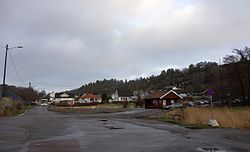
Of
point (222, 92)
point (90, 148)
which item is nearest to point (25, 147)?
point (90, 148)

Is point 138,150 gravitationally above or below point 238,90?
below

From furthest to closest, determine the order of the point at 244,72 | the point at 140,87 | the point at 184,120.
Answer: the point at 140,87 → the point at 244,72 → the point at 184,120

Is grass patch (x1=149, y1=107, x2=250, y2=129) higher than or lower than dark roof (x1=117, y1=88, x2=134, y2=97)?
lower

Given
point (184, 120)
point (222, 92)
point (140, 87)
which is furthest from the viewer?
point (140, 87)

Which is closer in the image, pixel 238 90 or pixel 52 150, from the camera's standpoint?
pixel 52 150

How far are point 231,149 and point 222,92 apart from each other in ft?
226

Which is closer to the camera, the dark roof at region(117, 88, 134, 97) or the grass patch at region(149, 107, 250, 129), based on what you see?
the grass patch at region(149, 107, 250, 129)

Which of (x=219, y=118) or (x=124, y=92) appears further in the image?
(x=124, y=92)

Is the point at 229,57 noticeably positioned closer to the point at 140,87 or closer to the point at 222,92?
the point at 222,92

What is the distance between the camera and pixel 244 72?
2800 inches

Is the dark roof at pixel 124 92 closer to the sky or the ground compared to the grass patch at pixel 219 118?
closer to the sky

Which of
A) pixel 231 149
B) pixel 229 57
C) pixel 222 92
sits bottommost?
pixel 231 149

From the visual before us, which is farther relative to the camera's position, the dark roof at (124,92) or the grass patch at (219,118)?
the dark roof at (124,92)

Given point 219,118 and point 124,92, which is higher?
point 124,92
